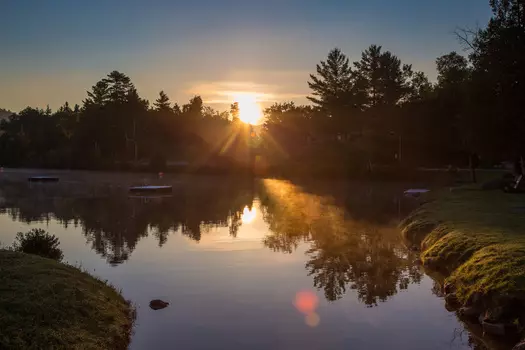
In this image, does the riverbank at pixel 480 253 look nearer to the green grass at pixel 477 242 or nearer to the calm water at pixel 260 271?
the green grass at pixel 477 242

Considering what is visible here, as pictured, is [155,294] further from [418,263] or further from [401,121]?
[401,121]

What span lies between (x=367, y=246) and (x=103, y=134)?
116 metres

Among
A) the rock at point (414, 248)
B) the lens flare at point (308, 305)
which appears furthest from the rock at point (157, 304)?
the rock at point (414, 248)

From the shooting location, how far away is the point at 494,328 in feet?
51.1

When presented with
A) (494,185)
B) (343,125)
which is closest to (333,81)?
(343,125)

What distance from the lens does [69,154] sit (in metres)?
141

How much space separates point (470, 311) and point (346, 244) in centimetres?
1652

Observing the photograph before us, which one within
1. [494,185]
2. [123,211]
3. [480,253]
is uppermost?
[494,185]

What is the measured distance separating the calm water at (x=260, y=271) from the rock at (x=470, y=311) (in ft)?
2.11

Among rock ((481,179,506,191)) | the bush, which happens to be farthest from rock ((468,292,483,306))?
rock ((481,179,506,191))

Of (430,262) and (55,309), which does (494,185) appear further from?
(55,309)

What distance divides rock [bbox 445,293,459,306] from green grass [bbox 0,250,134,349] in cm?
1170

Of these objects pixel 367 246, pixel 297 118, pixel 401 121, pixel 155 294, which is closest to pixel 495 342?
pixel 155 294

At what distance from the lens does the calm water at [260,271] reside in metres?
17.1
